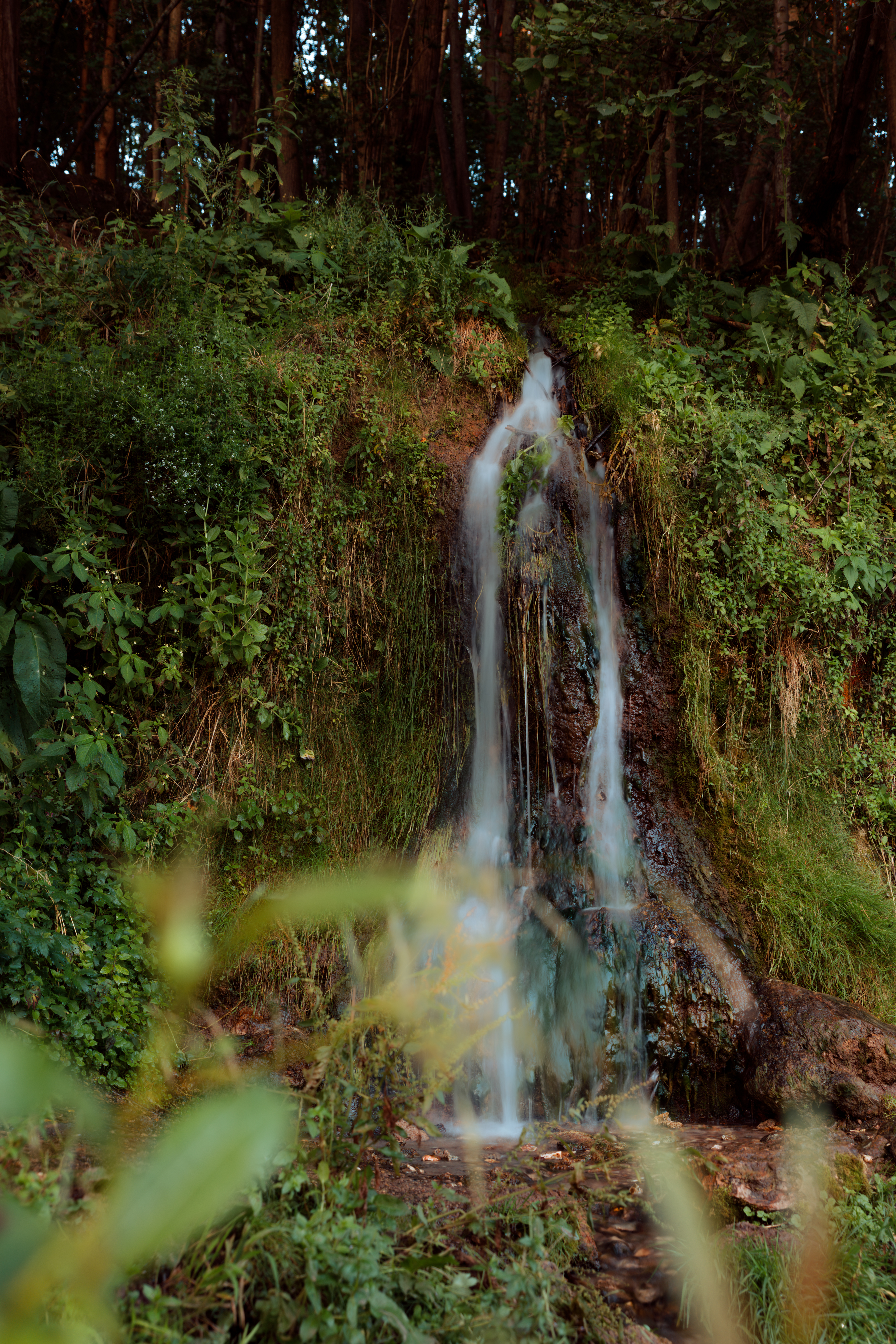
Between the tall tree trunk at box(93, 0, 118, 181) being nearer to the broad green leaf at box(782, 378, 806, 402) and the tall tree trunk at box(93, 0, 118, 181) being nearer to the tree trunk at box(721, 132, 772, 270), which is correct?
the tree trunk at box(721, 132, 772, 270)

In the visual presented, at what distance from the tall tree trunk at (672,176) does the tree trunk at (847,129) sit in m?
1.07

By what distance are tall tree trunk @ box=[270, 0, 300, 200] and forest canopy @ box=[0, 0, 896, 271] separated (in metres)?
0.03

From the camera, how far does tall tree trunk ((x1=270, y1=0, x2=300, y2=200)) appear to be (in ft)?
26.8

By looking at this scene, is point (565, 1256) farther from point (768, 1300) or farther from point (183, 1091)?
point (183, 1091)

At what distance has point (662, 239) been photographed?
848 cm

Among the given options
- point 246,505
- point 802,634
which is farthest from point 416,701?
point 802,634

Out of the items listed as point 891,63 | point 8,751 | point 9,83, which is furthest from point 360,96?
point 8,751

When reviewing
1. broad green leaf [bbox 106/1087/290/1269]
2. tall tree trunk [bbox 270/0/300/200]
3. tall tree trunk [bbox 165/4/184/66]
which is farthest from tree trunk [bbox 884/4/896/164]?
tall tree trunk [bbox 165/4/184/66]

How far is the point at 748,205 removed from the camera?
367 inches

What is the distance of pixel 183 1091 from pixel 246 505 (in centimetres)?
272

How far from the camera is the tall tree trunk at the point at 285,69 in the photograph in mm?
8164

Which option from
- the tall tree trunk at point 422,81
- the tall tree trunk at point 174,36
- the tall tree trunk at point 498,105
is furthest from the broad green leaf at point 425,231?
the tall tree trunk at point 174,36

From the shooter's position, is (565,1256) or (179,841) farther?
(179,841)

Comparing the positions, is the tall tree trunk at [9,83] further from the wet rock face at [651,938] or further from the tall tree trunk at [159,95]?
the wet rock face at [651,938]
